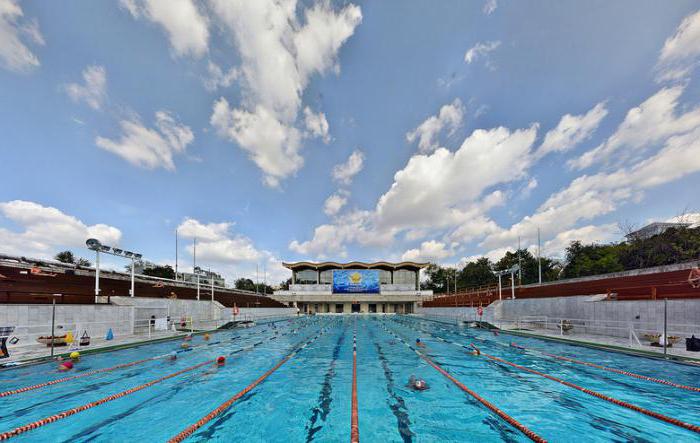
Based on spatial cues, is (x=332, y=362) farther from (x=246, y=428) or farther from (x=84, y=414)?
(x=84, y=414)

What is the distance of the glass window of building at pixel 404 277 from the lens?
57406mm

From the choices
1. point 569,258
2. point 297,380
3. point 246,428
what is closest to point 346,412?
point 246,428

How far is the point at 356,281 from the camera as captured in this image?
54438 millimetres

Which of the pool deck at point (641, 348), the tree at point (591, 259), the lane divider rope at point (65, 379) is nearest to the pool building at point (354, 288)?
the tree at point (591, 259)

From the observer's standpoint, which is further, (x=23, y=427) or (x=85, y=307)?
(x=85, y=307)

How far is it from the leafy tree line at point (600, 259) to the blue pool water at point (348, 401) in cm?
2311

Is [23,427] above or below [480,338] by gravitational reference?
above

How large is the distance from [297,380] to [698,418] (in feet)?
25.6

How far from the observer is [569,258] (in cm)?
4416

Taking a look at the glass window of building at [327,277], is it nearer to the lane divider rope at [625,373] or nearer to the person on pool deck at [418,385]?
the lane divider rope at [625,373]

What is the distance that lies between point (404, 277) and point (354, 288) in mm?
10024

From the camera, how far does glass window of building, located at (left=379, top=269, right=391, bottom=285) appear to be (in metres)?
57.0

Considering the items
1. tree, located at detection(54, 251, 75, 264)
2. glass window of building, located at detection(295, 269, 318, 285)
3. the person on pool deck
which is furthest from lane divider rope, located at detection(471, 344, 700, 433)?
tree, located at detection(54, 251, 75, 264)

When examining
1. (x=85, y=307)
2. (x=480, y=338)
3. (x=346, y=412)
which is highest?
(x=85, y=307)
